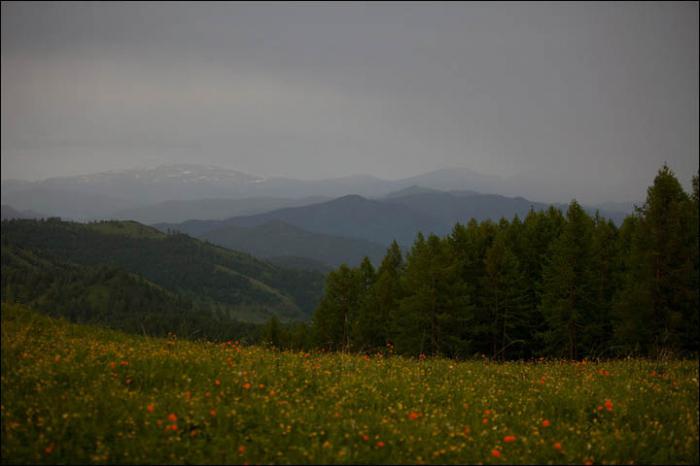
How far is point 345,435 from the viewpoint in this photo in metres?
7.60

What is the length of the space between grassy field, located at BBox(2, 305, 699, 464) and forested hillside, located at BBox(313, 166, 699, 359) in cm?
1747

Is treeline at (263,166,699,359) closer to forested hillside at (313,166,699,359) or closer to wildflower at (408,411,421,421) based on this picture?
forested hillside at (313,166,699,359)

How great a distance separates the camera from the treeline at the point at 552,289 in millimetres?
30797

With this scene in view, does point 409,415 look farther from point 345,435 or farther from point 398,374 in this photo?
point 398,374

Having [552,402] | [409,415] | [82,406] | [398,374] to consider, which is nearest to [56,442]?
[82,406]

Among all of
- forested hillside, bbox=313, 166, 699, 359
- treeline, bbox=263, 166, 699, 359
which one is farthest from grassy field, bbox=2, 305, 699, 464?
forested hillside, bbox=313, 166, 699, 359

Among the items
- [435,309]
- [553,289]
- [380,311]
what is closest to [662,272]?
[553,289]

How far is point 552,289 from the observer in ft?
116

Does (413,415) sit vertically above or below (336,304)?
above

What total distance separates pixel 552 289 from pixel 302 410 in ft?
105

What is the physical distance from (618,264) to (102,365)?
40.9 m

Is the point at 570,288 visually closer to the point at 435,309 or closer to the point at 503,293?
the point at 503,293

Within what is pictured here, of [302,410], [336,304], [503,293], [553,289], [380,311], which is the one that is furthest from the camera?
[336,304]

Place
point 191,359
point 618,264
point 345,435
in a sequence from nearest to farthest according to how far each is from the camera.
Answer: point 345,435 → point 191,359 → point 618,264
